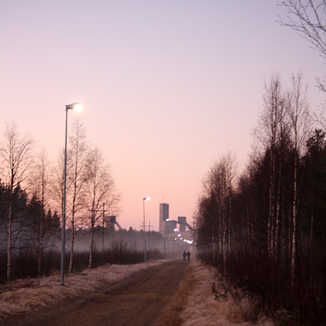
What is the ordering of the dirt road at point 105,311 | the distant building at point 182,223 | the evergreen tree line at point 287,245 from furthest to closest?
the distant building at point 182,223 → the dirt road at point 105,311 → the evergreen tree line at point 287,245

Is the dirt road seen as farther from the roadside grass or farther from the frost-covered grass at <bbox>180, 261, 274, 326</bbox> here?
the frost-covered grass at <bbox>180, 261, 274, 326</bbox>

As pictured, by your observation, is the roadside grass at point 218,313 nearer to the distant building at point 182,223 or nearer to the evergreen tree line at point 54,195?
the evergreen tree line at point 54,195

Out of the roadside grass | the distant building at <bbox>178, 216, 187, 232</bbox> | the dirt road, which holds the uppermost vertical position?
the roadside grass

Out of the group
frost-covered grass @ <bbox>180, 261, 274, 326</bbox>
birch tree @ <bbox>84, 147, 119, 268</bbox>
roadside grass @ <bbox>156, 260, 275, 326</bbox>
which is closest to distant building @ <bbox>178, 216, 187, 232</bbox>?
birch tree @ <bbox>84, 147, 119, 268</bbox>

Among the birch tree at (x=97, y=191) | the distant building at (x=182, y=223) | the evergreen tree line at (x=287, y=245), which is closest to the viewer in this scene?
the evergreen tree line at (x=287, y=245)

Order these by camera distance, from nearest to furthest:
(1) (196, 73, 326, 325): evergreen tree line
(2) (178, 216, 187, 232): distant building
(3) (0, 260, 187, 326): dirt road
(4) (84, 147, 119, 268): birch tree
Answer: (1) (196, 73, 326, 325): evergreen tree line < (3) (0, 260, 187, 326): dirt road < (4) (84, 147, 119, 268): birch tree < (2) (178, 216, 187, 232): distant building

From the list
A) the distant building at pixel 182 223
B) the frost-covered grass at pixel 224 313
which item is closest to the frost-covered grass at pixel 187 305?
the frost-covered grass at pixel 224 313

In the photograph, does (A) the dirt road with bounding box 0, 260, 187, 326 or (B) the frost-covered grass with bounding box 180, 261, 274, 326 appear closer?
(B) the frost-covered grass with bounding box 180, 261, 274, 326

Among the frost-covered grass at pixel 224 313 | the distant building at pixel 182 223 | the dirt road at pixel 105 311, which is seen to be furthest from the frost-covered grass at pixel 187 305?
the distant building at pixel 182 223

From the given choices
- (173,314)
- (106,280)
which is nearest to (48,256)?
(106,280)

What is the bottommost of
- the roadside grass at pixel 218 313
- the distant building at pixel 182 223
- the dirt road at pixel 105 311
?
the distant building at pixel 182 223

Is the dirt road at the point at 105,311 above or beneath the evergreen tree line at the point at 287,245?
beneath

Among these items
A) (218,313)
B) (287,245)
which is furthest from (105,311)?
(287,245)

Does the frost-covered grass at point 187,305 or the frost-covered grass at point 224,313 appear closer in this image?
the frost-covered grass at point 224,313
